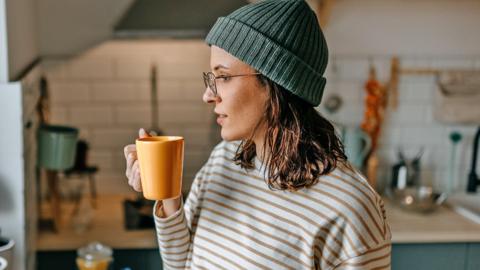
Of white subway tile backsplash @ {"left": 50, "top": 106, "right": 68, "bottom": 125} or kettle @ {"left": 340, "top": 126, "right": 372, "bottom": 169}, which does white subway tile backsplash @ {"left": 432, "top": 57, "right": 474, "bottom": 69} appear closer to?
kettle @ {"left": 340, "top": 126, "right": 372, "bottom": 169}

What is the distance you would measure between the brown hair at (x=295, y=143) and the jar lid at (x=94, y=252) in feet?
2.82

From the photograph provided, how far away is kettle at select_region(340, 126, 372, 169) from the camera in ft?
7.99

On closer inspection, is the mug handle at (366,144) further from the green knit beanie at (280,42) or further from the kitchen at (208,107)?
the green knit beanie at (280,42)

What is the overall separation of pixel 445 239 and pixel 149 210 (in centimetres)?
102

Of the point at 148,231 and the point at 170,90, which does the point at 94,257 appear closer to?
the point at 148,231

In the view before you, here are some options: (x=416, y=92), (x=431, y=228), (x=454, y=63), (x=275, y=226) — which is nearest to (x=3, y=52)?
(x=275, y=226)

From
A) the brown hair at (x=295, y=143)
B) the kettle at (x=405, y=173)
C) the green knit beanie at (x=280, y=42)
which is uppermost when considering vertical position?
the green knit beanie at (x=280, y=42)

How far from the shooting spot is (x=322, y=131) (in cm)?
123

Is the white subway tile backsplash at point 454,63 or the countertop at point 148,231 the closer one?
the countertop at point 148,231

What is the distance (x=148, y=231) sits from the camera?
2.14 meters

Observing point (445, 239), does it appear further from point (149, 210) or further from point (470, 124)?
point (149, 210)

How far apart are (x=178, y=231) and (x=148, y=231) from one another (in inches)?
33.2

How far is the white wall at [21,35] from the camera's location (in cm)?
179

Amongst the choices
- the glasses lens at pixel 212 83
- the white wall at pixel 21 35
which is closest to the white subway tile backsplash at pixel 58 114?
the white wall at pixel 21 35
